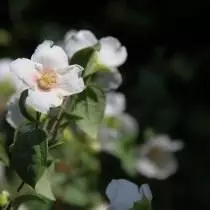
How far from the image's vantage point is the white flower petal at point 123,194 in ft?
3.39

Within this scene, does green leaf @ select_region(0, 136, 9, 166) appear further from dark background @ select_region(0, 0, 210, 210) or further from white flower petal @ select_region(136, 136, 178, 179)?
dark background @ select_region(0, 0, 210, 210)

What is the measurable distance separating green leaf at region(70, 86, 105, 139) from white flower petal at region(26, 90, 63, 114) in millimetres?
83

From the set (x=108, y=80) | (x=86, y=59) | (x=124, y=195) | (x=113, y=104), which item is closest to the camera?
(x=124, y=195)

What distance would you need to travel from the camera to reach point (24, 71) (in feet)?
3.47

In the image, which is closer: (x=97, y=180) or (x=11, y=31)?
(x=97, y=180)

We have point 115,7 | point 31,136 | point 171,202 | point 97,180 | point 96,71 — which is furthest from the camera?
point 115,7

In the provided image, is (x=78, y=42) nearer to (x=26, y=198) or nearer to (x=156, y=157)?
(x=26, y=198)

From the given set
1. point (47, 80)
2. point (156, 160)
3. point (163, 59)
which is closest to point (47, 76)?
point (47, 80)

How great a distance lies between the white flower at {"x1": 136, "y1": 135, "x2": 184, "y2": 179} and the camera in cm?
186

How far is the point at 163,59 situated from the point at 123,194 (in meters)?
1.12

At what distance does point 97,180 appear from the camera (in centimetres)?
170

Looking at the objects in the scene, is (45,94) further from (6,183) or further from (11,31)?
(11,31)

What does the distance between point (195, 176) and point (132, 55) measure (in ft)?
1.08

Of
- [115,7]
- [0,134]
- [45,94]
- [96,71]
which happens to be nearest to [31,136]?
[45,94]
